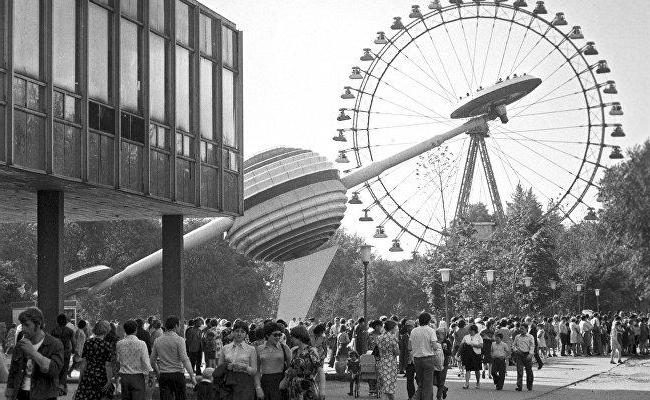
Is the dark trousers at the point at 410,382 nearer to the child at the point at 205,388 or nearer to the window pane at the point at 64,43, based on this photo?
the child at the point at 205,388

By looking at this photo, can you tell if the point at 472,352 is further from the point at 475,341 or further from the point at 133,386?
the point at 133,386

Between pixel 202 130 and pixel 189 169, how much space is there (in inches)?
61.9

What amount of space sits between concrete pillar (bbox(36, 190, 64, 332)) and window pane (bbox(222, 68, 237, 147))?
26.7 feet

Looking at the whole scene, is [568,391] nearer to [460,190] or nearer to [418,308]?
[460,190]

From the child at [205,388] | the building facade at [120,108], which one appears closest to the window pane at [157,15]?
the building facade at [120,108]

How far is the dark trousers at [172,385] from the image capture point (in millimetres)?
17922

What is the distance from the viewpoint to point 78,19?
29469 millimetres

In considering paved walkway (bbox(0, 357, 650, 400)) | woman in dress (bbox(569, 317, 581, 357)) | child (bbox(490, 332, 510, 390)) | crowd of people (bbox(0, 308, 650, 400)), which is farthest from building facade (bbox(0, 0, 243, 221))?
woman in dress (bbox(569, 317, 581, 357))

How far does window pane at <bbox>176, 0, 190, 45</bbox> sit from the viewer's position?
35.3 metres

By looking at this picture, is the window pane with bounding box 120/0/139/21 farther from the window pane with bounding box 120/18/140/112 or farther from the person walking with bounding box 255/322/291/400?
the person walking with bounding box 255/322/291/400

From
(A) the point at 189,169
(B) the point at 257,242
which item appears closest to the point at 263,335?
(A) the point at 189,169

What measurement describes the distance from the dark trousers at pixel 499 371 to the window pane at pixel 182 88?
36.6 ft

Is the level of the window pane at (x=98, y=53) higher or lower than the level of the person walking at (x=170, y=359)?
higher

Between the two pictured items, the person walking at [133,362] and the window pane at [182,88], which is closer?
the person walking at [133,362]
